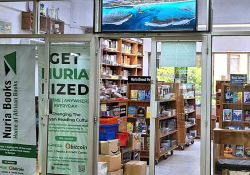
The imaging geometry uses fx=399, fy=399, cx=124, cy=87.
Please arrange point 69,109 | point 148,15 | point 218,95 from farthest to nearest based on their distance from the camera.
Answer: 1. point 69,109
2. point 218,95
3. point 148,15

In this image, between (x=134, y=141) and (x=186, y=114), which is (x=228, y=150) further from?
(x=134, y=141)

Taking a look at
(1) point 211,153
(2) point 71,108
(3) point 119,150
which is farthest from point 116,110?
(1) point 211,153

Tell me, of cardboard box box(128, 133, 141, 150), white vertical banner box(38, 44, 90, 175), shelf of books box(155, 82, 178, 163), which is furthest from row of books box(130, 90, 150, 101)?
white vertical banner box(38, 44, 90, 175)

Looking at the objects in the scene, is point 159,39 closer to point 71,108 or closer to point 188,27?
point 188,27

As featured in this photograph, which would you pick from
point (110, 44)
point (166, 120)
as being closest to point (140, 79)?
point (166, 120)

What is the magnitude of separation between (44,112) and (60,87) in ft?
1.41

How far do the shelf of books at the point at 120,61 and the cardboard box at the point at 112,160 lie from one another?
462 cm

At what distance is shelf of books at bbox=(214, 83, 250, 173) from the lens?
17.4ft

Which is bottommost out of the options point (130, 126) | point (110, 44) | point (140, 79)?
point (130, 126)

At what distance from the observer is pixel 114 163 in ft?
21.5

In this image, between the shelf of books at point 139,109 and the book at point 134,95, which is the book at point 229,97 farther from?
the book at point 134,95

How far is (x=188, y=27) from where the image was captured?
5.31 metres

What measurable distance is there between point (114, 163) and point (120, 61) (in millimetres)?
6265

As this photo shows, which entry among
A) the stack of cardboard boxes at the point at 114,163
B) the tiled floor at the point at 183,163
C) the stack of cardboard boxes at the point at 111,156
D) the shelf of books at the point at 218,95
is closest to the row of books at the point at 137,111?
the tiled floor at the point at 183,163
